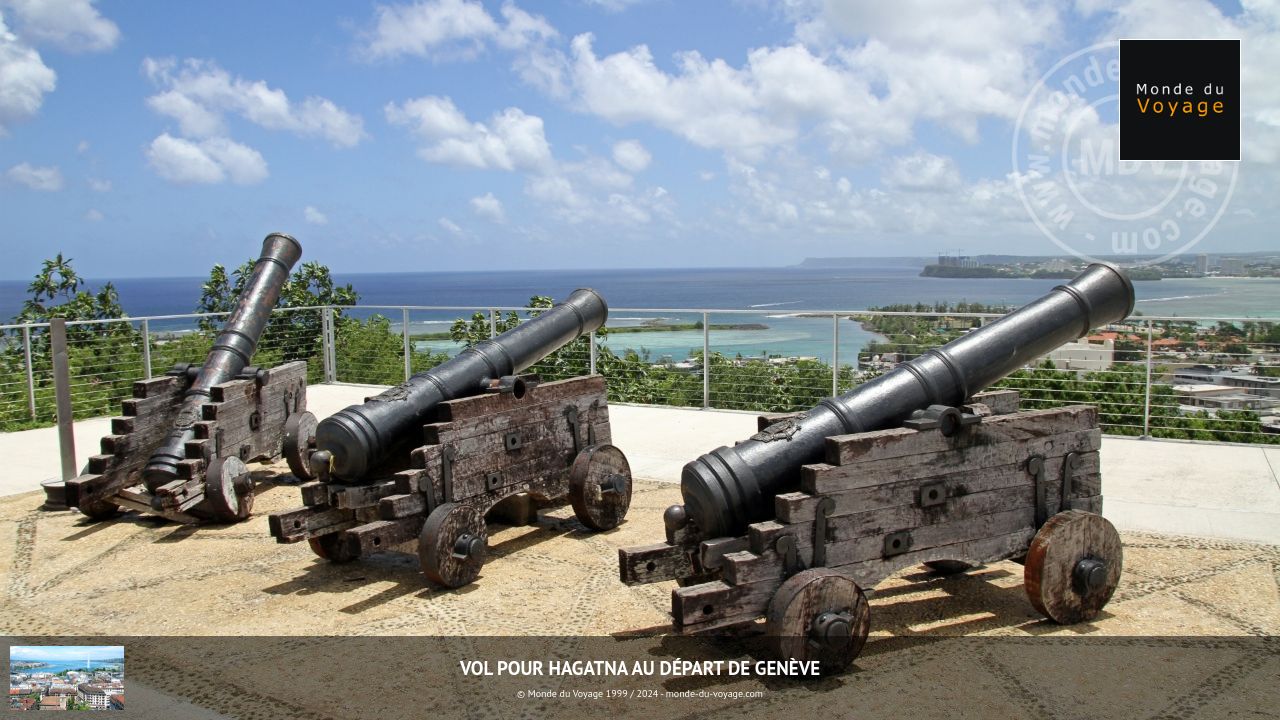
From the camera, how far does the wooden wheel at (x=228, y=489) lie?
20.2ft

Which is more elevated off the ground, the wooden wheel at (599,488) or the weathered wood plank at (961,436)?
the weathered wood plank at (961,436)

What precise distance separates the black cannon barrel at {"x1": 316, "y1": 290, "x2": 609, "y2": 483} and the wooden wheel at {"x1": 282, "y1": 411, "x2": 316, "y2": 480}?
1.90 meters

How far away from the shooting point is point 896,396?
4.09 meters

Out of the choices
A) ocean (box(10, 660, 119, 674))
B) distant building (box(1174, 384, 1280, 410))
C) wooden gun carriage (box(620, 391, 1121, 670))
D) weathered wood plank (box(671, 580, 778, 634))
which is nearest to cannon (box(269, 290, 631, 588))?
ocean (box(10, 660, 119, 674))

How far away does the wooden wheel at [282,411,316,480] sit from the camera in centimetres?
699

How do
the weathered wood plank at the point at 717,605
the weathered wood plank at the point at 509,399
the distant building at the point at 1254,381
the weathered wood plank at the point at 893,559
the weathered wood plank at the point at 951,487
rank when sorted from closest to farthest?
the weathered wood plank at the point at 717,605, the weathered wood plank at the point at 893,559, the weathered wood plank at the point at 951,487, the weathered wood plank at the point at 509,399, the distant building at the point at 1254,381

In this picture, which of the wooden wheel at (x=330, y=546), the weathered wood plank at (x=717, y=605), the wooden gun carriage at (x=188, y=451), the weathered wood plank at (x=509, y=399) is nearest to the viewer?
the weathered wood plank at (x=717, y=605)

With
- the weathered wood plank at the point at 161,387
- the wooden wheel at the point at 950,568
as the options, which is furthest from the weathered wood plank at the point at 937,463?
the weathered wood plank at the point at 161,387

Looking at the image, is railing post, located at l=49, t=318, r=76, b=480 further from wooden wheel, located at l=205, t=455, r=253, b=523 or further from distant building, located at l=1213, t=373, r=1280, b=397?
distant building, located at l=1213, t=373, r=1280, b=397

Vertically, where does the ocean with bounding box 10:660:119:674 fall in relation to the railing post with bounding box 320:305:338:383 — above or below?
below

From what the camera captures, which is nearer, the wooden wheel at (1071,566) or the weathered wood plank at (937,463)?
the weathered wood plank at (937,463)

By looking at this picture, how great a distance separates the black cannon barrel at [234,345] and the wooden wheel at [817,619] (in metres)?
4.35

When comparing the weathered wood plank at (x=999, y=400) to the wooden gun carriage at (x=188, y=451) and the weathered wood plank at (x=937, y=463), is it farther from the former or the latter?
the wooden gun carriage at (x=188, y=451)

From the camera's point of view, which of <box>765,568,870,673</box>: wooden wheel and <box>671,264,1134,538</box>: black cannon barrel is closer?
<box>765,568,870,673</box>: wooden wheel
